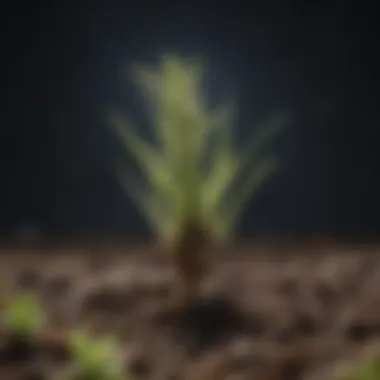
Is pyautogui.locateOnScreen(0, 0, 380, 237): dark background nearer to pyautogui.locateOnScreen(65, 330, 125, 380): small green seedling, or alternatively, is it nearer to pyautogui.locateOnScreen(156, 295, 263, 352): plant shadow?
pyautogui.locateOnScreen(156, 295, 263, 352): plant shadow

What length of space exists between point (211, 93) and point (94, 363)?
3.23 ft

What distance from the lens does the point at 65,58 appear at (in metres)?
1.84

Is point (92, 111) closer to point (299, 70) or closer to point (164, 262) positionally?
point (299, 70)

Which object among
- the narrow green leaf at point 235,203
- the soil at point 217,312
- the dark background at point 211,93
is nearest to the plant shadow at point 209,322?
the soil at point 217,312

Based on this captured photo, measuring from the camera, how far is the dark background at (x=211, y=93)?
176 centimetres

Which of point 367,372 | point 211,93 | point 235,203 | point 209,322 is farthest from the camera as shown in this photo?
point 211,93

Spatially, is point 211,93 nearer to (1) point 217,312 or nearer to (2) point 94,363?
(1) point 217,312

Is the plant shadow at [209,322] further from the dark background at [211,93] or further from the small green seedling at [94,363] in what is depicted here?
the dark background at [211,93]

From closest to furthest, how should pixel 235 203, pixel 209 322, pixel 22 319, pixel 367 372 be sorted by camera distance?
pixel 367 372 < pixel 22 319 < pixel 209 322 < pixel 235 203

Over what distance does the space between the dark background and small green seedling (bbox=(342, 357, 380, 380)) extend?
3.39 feet

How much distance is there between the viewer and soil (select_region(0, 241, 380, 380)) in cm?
86

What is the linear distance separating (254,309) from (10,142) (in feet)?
3.18

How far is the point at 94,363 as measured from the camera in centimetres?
79

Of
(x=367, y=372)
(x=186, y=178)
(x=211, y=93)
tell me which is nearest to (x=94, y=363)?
(x=367, y=372)
